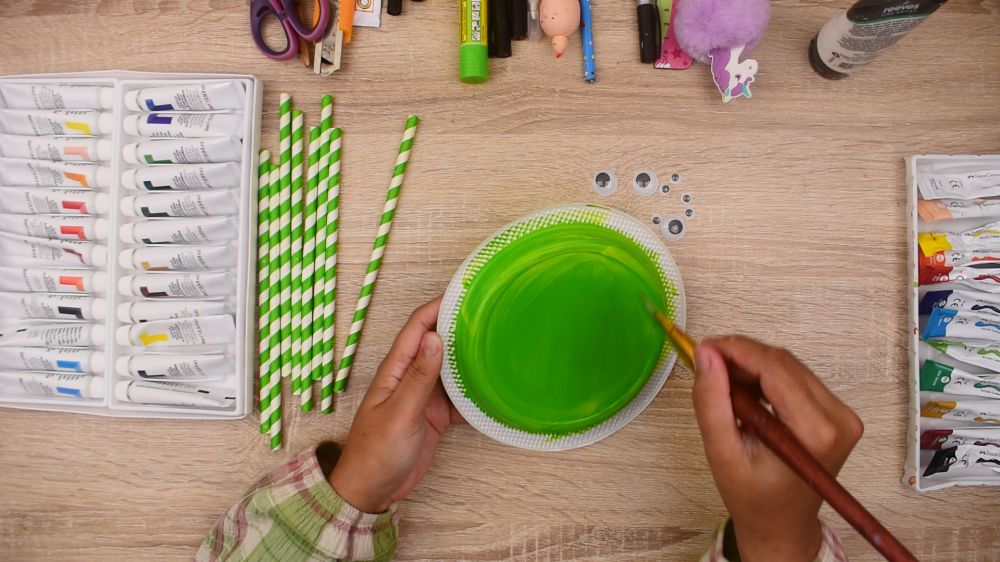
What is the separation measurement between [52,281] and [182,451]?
274mm

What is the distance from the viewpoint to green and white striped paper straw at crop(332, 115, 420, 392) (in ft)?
2.55

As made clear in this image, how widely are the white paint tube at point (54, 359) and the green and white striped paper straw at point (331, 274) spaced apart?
0.28m

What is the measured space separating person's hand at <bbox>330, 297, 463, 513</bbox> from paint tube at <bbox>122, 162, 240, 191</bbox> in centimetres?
30

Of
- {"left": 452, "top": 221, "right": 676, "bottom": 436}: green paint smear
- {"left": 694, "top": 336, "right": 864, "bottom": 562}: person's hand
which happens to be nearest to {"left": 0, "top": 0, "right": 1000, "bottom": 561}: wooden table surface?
{"left": 452, "top": 221, "right": 676, "bottom": 436}: green paint smear

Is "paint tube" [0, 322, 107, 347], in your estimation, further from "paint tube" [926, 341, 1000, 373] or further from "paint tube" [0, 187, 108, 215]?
"paint tube" [926, 341, 1000, 373]

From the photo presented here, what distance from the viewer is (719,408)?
0.54 metres

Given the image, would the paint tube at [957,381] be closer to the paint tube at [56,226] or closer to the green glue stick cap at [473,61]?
the green glue stick cap at [473,61]

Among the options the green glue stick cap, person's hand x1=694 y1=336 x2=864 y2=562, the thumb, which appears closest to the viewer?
person's hand x1=694 y1=336 x2=864 y2=562

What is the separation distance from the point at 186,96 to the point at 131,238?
191mm

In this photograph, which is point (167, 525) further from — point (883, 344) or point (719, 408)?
point (883, 344)

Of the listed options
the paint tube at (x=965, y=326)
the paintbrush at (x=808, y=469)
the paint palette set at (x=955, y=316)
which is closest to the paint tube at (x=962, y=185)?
the paint palette set at (x=955, y=316)

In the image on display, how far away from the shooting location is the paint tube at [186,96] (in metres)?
0.77

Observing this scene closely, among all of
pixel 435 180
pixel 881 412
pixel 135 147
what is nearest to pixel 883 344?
pixel 881 412

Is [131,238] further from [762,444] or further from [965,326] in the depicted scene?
[965,326]
